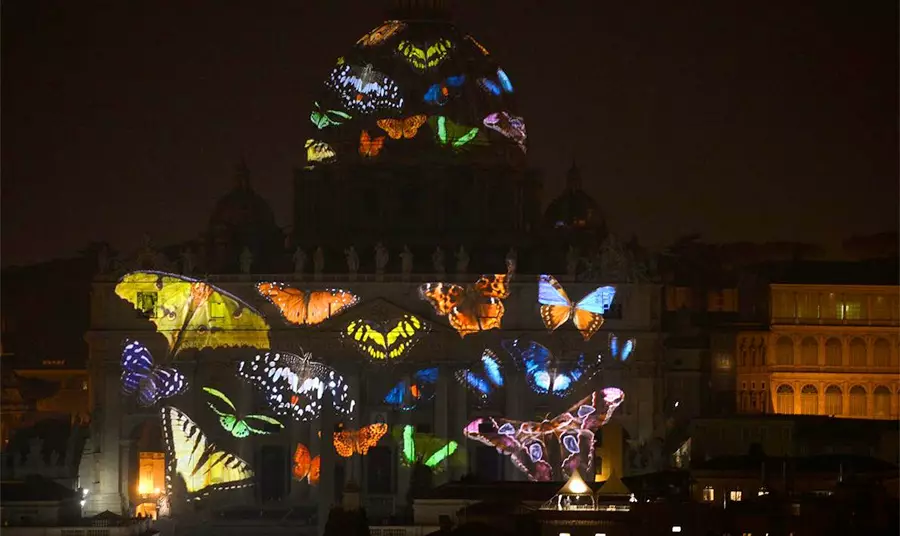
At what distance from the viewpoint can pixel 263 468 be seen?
158 metres

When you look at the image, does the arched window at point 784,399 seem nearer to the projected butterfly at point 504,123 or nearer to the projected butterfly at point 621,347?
the projected butterfly at point 504,123

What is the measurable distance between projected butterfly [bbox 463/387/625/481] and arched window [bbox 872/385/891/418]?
59.5 ft

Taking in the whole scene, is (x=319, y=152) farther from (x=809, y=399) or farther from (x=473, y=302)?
(x=809, y=399)

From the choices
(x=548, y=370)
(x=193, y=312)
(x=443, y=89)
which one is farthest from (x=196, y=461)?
(x=443, y=89)

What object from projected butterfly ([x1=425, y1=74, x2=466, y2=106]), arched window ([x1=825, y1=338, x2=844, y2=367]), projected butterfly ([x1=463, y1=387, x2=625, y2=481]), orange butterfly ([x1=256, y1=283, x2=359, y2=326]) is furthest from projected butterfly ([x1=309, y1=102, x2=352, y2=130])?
arched window ([x1=825, y1=338, x2=844, y2=367])

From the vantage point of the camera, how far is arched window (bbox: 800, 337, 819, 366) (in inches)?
6821

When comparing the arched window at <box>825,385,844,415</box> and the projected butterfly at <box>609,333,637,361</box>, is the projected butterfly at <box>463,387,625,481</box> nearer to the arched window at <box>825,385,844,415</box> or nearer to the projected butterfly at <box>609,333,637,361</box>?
the projected butterfly at <box>609,333,637,361</box>

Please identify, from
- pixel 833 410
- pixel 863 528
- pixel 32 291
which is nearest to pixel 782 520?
pixel 863 528

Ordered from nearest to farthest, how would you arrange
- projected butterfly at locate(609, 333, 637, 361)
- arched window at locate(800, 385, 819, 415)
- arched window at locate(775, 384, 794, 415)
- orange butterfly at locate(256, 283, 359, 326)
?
1. projected butterfly at locate(609, 333, 637, 361)
2. orange butterfly at locate(256, 283, 359, 326)
3. arched window at locate(775, 384, 794, 415)
4. arched window at locate(800, 385, 819, 415)

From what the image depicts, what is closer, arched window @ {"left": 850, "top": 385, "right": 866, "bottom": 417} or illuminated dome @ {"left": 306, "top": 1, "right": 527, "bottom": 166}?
illuminated dome @ {"left": 306, "top": 1, "right": 527, "bottom": 166}

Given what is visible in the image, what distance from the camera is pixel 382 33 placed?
168m

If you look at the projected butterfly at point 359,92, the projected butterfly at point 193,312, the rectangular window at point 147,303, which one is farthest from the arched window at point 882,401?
the rectangular window at point 147,303

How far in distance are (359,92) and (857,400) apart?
65.8 feet

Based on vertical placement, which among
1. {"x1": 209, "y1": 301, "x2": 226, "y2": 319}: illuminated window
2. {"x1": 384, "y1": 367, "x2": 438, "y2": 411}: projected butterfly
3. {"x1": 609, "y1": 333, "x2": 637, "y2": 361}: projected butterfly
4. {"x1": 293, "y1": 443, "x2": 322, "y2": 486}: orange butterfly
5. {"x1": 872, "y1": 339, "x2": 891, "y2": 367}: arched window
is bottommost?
{"x1": 293, "y1": 443, "x2": 322, "y2": 486}: orange butterfly
